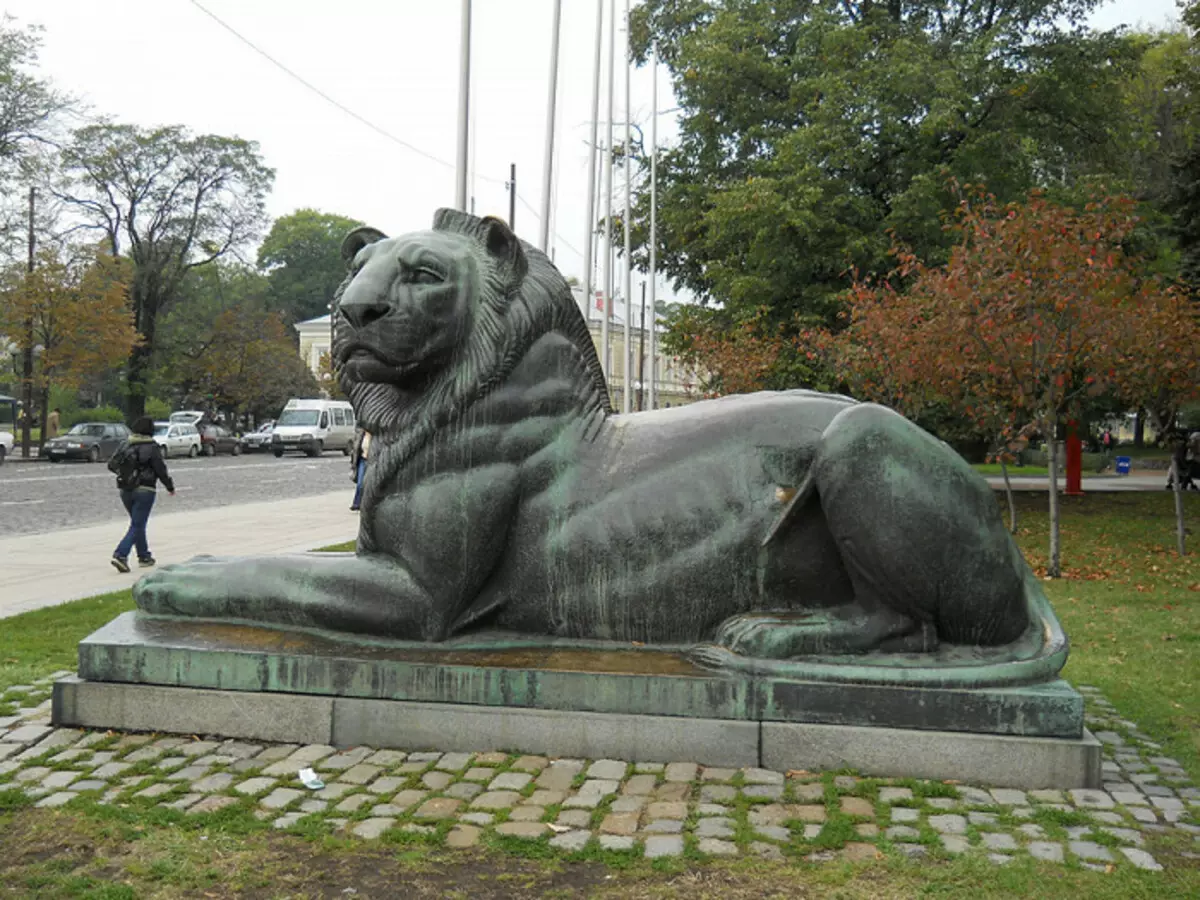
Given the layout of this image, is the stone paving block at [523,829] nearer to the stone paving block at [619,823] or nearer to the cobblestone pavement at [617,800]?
the cobblestone pavement at [617,800]

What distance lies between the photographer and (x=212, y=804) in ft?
13.0

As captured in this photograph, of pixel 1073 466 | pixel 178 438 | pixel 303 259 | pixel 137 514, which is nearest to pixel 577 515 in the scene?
pixel 137 514

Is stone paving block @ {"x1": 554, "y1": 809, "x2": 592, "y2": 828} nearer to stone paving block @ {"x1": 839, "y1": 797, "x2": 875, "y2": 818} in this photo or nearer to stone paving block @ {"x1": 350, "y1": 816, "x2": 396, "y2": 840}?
stone paving block @ {"x1": 350, "y1": 816, "x2": 396, "y2": 840}

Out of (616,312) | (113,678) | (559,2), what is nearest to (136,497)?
(113,678)

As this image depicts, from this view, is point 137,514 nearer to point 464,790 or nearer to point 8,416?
point 464,790

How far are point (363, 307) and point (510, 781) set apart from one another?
80.8 inches

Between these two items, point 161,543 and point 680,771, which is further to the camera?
point 161,543

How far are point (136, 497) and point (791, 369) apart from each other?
13340mm

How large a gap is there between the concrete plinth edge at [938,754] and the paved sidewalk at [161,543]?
17.3 ft

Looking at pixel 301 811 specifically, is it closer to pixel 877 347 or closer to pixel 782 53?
pixel 877 347

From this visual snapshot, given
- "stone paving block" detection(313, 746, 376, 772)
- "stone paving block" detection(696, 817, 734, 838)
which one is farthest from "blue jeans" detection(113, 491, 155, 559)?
"stone paving block" detection(696, 817, 734, 838)

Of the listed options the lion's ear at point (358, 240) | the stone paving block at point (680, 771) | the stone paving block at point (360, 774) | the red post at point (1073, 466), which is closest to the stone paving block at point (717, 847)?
the stone paving block at point (680, 771)

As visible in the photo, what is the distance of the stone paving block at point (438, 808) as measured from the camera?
3.87 meters

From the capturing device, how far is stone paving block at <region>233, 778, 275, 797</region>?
4086 mm
